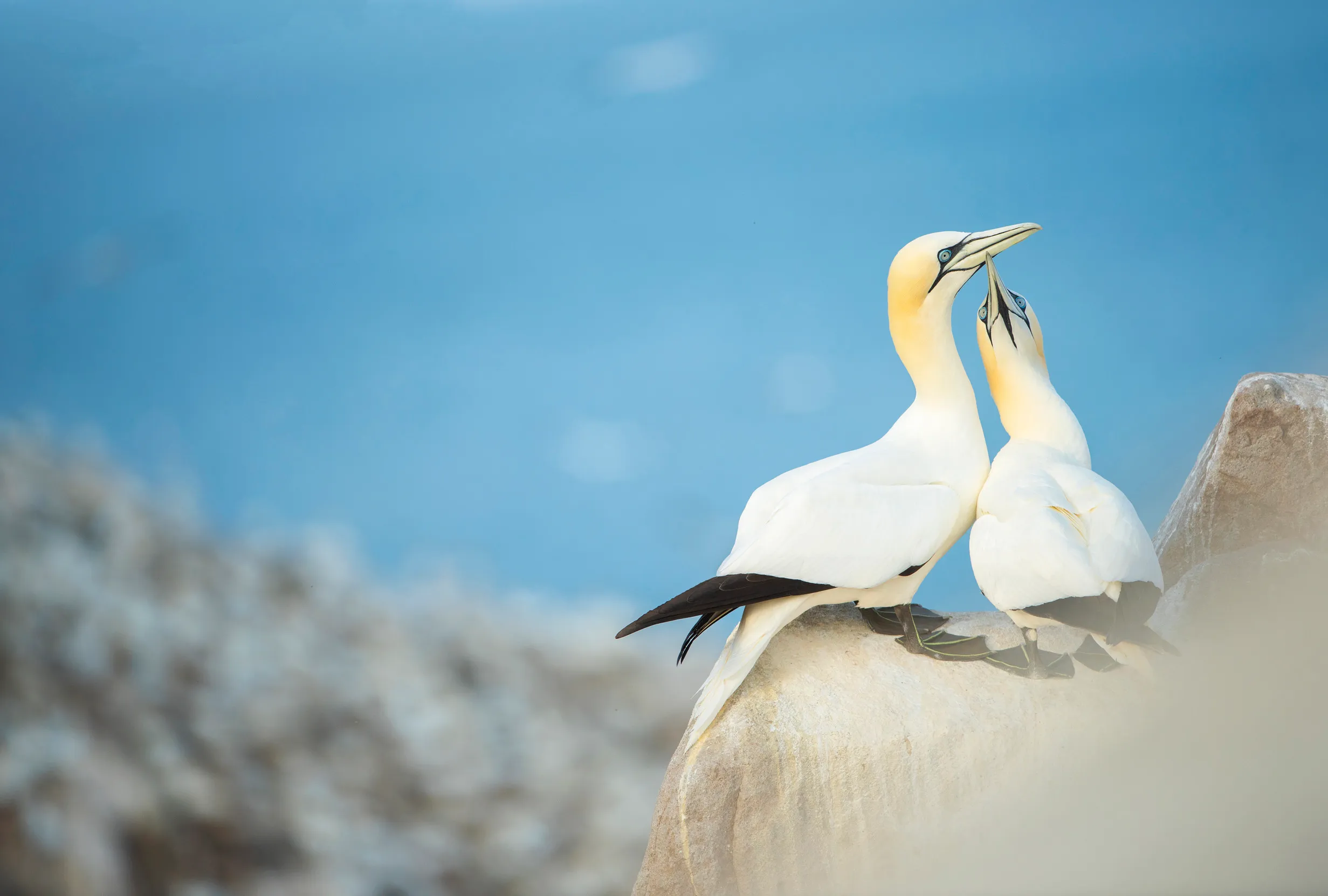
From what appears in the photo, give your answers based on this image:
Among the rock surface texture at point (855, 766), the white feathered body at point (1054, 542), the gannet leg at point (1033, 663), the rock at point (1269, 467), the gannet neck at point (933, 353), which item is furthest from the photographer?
the rock at point (1269, 467)

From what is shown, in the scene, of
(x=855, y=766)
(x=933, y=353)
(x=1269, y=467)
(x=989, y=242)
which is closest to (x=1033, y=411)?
(x=933, y=353)

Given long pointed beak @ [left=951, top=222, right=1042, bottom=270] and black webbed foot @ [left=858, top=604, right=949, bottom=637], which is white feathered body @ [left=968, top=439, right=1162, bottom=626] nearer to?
black webbed foot @ [left=858, top=604, right=949, bottom=637]

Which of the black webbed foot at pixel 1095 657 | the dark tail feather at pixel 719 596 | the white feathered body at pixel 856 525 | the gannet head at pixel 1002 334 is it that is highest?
the gannet head at pixel 1002 334

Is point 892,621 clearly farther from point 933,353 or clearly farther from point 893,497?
point 933,353

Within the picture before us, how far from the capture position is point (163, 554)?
263 inches

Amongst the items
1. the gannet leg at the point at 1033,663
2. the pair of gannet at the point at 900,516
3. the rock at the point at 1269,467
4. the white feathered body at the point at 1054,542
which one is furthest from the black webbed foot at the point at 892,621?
the rock at the point at 1269,467

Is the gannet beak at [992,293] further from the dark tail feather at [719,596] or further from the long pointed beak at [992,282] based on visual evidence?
the dark tail feather at [719,596]

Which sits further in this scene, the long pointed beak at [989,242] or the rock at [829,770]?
the long pointed beak at [989,242]

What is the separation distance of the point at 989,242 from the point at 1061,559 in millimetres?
904

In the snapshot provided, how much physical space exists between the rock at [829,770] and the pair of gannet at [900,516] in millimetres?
111

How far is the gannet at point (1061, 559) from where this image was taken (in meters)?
2.83

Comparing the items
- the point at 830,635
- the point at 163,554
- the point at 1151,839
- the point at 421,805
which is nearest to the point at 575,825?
the point at 421,805

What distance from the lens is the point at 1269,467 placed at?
12.3 feet

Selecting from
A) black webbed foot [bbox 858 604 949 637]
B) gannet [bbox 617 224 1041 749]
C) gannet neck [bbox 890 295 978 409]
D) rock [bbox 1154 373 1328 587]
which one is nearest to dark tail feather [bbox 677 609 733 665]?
gannet [bbox 617 224 1041 749]
